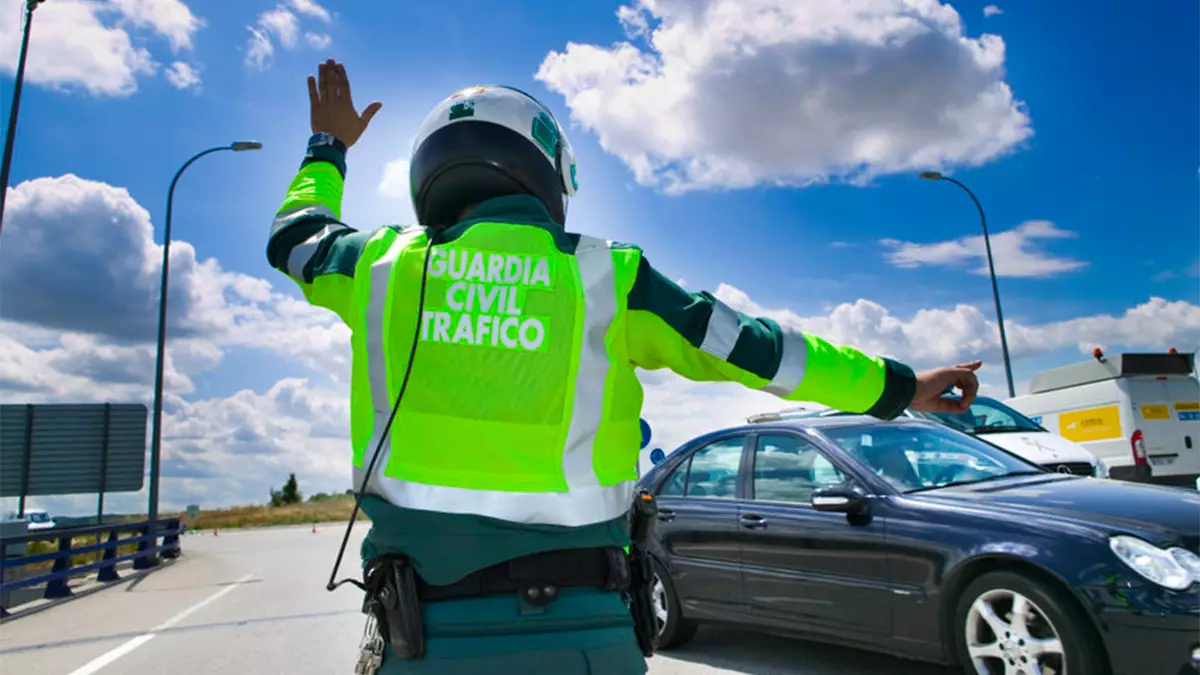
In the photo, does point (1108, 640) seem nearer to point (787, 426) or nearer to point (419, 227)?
point (787, 426)

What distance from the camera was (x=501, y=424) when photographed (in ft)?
6.21

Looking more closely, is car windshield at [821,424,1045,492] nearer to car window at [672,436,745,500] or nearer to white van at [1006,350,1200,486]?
car window at [672,436,745,500]

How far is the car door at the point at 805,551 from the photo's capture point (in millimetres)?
5211

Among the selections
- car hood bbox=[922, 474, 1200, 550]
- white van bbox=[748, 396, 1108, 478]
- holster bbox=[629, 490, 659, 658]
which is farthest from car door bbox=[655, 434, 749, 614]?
holster bbox=[629, 490, 659, 658]

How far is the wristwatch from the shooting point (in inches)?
101

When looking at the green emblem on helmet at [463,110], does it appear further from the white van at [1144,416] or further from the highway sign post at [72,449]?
the highway sign post at [72,449]

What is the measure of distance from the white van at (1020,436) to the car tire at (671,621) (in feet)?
9.09

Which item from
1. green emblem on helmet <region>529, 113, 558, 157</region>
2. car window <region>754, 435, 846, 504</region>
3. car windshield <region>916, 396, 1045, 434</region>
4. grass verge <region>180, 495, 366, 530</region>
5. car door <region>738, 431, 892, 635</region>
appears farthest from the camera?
grass verge <region>180, 495, 366, 530</region>

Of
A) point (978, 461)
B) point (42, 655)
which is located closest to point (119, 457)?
point (42, 655)

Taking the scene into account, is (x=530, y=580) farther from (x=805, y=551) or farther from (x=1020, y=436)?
(x=1020, y=436)

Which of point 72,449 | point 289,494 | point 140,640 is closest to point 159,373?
point 72,449

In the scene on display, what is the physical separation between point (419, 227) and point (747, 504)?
14.9 ft

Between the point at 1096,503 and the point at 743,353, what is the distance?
352 centimetres

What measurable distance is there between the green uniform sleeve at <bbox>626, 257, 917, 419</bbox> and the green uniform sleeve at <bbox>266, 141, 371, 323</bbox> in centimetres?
67
